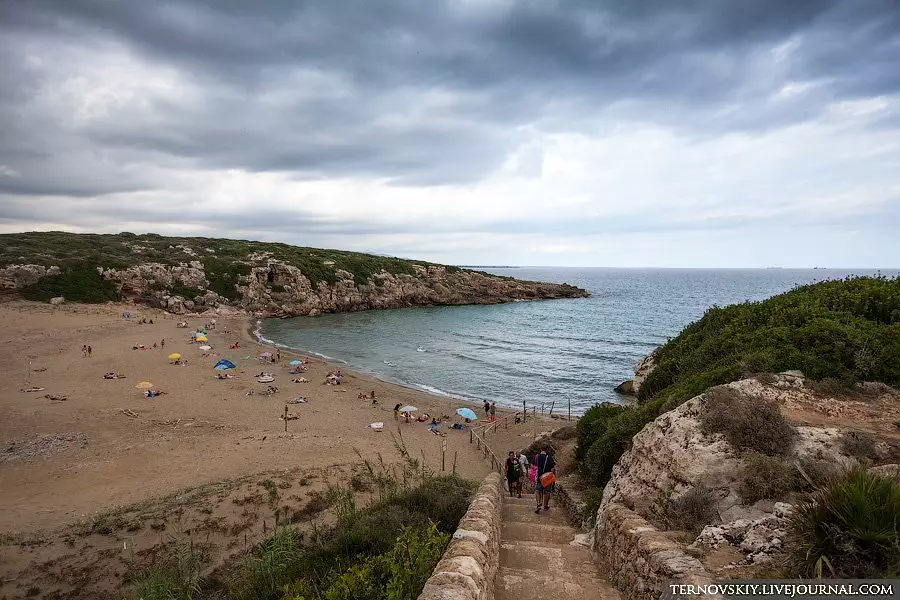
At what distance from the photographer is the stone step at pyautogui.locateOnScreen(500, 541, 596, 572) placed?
652 cm

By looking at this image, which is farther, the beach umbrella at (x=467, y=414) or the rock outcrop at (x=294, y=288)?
the rock outcrop at (x=294, y=288)

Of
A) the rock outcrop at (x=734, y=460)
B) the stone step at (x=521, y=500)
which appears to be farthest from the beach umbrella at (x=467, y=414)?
the rock outcrop at (x=734, y=460)

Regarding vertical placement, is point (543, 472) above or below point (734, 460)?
below

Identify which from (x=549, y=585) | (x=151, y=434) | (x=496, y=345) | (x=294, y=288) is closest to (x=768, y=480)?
(x=549, y=585)

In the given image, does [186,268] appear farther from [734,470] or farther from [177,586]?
[734,470]

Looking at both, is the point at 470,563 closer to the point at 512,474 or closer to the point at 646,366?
the point at 512,474

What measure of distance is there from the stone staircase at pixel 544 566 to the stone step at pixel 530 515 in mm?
195

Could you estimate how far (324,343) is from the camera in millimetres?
46094

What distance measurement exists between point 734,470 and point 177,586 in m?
8.64

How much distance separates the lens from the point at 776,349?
9.58m

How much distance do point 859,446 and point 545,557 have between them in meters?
4.69

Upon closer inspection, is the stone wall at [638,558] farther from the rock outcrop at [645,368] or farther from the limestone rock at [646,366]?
the limestone rock at [646,366]

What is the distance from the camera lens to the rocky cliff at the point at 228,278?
2028 inches

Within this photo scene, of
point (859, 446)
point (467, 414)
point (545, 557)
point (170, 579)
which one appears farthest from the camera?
point (467, 414)
